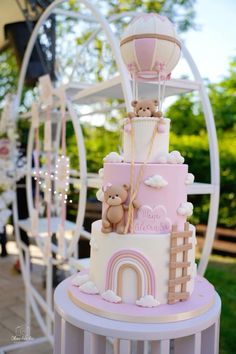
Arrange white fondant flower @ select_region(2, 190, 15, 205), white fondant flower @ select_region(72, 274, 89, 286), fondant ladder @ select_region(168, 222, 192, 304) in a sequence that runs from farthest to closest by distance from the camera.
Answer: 1. white fondant flower @ select_region(2, 190, 15, 205)
2. white fondant flower @ select_region(72, 274, 89, 286)
3. fondant ladder @ select_region(168, 222, 192, 304)

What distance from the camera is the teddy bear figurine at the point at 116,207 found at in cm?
123

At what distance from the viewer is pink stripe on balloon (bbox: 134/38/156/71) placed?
1.27 metres

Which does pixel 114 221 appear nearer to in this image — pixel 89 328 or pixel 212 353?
pixel 89 328

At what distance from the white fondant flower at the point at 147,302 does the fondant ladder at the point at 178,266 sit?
0.06 m

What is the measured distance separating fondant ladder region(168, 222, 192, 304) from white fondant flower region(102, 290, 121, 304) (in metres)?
0.18

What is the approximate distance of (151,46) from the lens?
1.26 meters

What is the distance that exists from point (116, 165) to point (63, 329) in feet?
1.95

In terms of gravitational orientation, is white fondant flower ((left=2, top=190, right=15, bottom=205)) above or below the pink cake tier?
below

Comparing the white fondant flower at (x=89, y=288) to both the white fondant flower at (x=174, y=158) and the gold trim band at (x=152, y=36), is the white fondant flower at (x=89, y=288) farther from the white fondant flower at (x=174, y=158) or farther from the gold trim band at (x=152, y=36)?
the gold trim band at (x=152, y=36)

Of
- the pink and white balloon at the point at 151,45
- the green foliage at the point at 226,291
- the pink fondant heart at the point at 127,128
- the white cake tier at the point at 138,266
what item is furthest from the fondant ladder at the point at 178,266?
the green foliage at the point at 226,291

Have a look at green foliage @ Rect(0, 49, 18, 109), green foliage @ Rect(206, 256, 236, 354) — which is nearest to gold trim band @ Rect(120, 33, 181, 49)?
green foliage @ Rect(206, 256, 236, 354)

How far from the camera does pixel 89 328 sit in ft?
3.67

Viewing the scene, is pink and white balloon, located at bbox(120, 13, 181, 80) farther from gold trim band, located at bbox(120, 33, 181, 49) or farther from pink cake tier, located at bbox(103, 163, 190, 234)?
pink cake tier, located at bbox(103, 163, 190, 234)

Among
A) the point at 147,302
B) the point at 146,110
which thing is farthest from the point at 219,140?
the point at 147,302
